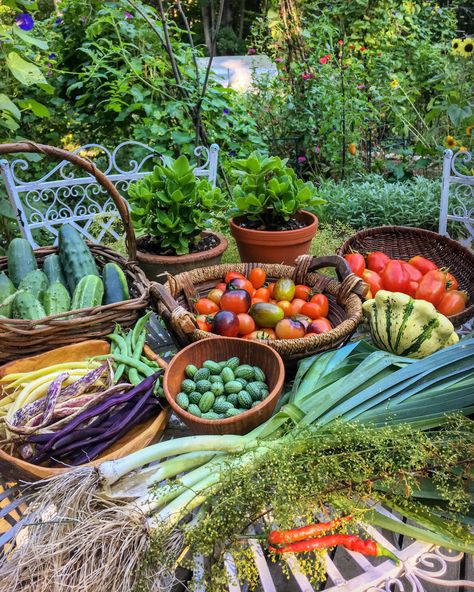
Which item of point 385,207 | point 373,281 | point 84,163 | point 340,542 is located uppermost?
point 84,163

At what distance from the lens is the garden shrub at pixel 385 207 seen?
3.69 meters

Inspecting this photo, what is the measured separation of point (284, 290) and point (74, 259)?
0.75m

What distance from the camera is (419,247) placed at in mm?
2154

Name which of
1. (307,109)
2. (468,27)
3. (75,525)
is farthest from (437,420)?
(468,27)

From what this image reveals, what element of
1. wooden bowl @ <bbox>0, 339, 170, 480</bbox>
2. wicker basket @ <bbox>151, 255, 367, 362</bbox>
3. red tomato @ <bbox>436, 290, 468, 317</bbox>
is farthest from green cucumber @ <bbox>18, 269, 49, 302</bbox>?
red tomato @ <bbox>436, 290, 468, 317</bbox>

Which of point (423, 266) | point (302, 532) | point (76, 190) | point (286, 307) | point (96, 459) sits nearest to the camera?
point (302, 532)

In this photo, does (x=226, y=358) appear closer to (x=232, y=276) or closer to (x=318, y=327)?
(x=318, y=327)

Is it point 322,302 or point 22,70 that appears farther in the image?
point 22,70

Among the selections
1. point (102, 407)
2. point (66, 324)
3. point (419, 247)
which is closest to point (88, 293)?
point (66, 324)

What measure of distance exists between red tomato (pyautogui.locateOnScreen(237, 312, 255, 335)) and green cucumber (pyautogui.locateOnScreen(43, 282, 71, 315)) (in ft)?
1.82

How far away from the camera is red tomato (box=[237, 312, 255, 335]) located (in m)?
1.45

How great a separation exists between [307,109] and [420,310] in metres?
3.80

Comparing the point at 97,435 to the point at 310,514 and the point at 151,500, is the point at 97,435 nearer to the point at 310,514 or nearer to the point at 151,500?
the point at 151,500

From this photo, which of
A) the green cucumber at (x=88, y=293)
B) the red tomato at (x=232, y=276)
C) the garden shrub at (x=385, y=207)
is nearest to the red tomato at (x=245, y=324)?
the red tomato at (x=232, y=276)
